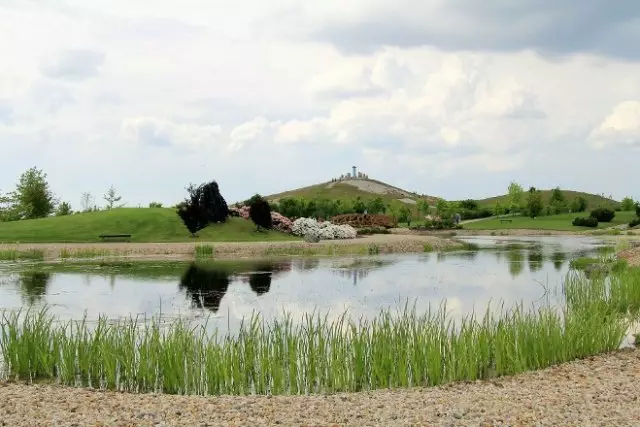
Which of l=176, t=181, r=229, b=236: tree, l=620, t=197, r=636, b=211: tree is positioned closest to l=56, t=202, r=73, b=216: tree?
l=176, t=181, r=229, b=236: tree

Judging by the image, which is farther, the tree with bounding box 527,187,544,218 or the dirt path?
the tree with bounding box 527,187,544,218

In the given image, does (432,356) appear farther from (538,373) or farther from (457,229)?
(457,229)

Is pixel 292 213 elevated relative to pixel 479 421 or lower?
elevated

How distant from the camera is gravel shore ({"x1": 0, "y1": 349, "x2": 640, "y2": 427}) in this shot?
26.3ft

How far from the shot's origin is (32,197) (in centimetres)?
6762

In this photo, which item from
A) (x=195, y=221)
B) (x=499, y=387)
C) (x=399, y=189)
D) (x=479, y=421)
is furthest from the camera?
(x=399, y=189)

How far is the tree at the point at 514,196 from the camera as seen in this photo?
103244 millimetres

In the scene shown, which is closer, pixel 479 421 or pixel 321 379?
pixel 479 421

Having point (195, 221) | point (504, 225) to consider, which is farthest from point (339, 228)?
point (504, 225)

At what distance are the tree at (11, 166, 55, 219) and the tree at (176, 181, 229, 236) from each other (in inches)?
983

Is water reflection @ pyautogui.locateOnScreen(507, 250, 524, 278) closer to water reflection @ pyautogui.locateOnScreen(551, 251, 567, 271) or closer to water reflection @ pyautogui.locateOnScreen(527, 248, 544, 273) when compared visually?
water reflection @ pyautogui.locateOnScreen(527, 248, 544, 273)

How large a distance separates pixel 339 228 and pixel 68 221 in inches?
847

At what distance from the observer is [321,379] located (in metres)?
10.6

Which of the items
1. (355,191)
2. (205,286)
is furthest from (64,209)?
(355,191)
